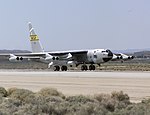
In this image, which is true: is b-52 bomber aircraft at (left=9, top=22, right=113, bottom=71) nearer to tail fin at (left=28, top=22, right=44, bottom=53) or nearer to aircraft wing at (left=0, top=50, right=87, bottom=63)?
aircraft wing at (left=0, top=50, right=87, bottom=63)

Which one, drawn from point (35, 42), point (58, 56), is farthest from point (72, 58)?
point (35, 42)

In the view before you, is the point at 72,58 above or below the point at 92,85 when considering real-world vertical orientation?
above

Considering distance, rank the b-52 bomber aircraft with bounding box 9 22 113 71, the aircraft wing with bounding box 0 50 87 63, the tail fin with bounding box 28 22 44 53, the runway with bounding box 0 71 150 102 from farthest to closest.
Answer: the tail fin with bounding box 28 22 44 53
the aircraft wing with bounding box 0 50 87 63
the b-52 bomber aircraft with bounding box 9 22 113 71
the runway with bounding box 0 71 150 102

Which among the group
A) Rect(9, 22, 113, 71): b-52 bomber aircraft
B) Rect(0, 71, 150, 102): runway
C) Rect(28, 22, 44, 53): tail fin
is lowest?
Rect(0, 71, 150, 102): runway

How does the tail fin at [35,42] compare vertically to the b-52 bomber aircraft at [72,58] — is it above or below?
above

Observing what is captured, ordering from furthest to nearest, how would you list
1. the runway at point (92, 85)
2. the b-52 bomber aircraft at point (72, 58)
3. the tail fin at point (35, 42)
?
the tail fin at point (35, 42) → the b-52 bomber aircraft at point (72, 58) → the runway at point (92, 85)

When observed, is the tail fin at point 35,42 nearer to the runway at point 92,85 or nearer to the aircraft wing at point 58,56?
the aircraft wing at point 58,56

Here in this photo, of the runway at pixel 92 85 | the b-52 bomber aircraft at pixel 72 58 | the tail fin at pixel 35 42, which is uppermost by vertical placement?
the tail fin at pixel 35 42

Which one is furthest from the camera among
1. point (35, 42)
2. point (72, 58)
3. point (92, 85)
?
point (35, 42)

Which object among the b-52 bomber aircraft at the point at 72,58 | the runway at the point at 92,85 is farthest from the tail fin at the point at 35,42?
the runway at the point at 92,85

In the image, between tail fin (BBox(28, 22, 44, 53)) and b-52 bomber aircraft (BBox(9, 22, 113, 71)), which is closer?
b-52 bomber aircraft (BBox(9, 22, 113, 71))

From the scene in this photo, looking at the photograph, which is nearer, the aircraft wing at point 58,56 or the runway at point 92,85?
the runway at point 92,85

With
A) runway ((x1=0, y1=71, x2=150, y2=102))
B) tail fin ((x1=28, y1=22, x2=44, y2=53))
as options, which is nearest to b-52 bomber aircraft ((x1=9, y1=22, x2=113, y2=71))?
tail fin ((x1=28, y1=22, x2=44, y2=53))

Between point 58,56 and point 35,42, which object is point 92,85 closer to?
point 58,56
